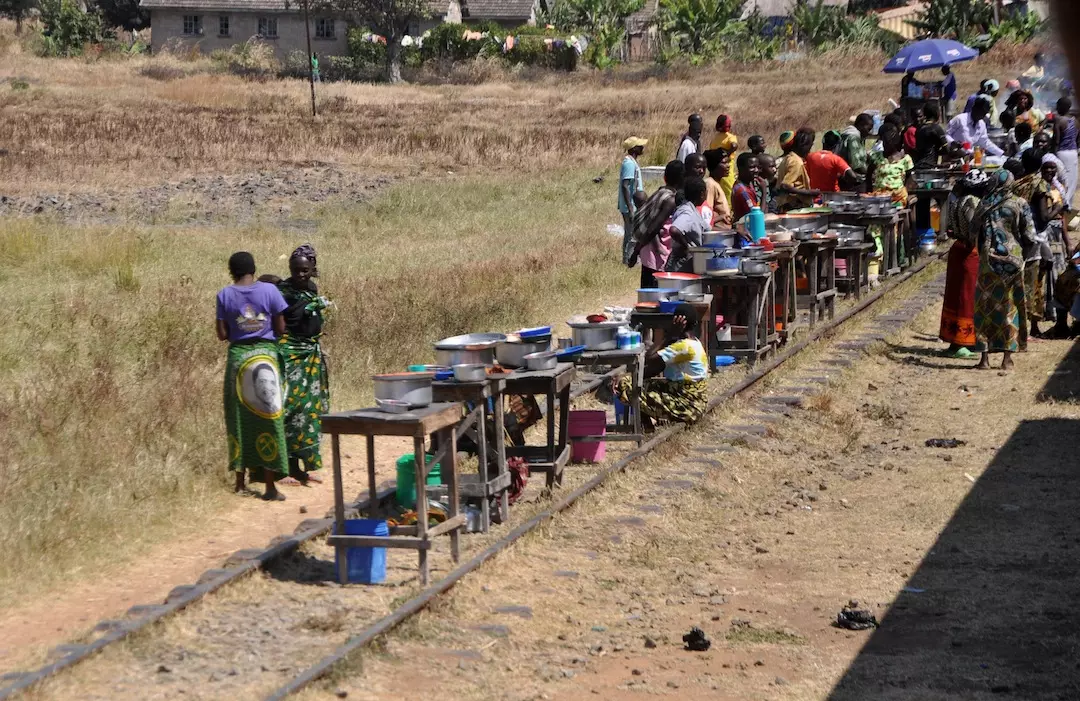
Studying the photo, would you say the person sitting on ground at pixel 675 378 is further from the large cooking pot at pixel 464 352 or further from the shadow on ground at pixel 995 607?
the large cooking pot at pixel 464 352

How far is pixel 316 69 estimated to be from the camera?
204ft

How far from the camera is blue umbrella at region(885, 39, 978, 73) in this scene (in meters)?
24.5

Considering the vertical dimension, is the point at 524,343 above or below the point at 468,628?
above

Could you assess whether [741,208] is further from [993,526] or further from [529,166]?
[529,166]

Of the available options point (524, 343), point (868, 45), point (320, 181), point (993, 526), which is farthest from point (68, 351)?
point (868, 45)

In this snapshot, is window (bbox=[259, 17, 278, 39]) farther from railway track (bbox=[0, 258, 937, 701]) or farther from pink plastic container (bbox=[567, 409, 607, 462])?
railway track (bbox=[0, 258, 937, 701])

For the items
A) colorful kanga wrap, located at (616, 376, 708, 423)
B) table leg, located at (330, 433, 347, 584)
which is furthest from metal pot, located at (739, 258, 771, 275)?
table leg, located at (330, 433, 347, 584)

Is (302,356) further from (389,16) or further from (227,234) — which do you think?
(389,16)

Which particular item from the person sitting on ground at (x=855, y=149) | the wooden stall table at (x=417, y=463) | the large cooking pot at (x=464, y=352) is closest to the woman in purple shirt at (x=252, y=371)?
the large cooking pot at (x=464, y=352)

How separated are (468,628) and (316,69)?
57.4 meters

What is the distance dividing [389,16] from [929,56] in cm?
4139

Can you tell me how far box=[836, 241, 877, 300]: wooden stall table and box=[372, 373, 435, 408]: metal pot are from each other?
916cm

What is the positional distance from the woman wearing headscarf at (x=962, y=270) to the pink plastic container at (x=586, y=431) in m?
4.67

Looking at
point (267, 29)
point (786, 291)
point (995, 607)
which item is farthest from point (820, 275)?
point (267, 29)
